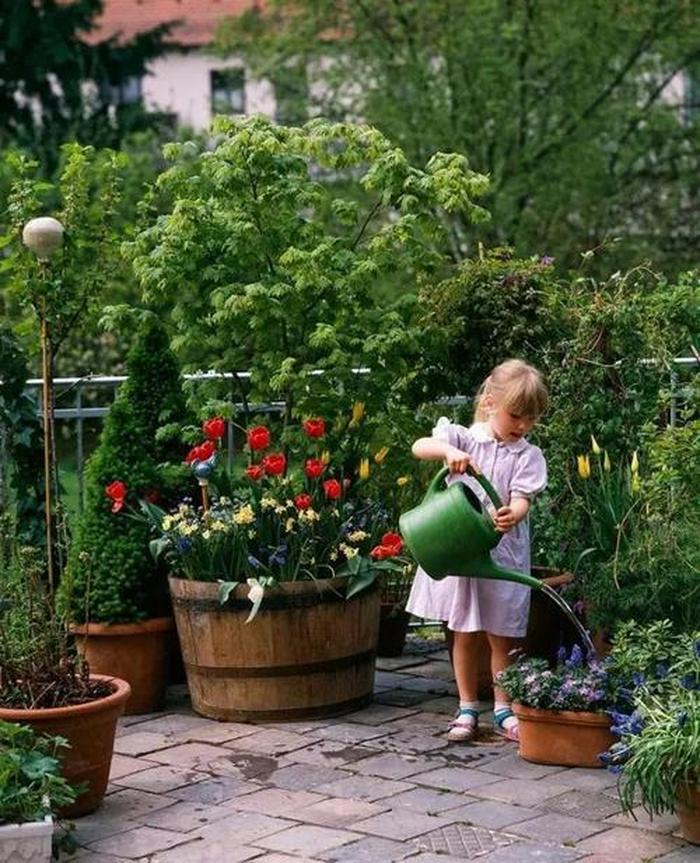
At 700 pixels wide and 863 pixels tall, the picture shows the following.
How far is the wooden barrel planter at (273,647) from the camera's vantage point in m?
6.76

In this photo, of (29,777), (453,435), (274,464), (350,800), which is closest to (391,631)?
(274,464)

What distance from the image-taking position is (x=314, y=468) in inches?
274

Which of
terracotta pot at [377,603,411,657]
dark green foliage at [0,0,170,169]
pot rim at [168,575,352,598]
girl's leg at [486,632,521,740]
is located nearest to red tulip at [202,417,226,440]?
pot rim at [168,575,352,598]

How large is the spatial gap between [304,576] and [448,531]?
875 millimetres

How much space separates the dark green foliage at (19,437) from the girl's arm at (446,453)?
1989mm

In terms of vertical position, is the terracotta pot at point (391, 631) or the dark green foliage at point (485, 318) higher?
the dark green foliage at point (485, 318)

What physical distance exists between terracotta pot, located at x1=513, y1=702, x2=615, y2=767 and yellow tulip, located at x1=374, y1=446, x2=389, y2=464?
1.45 m

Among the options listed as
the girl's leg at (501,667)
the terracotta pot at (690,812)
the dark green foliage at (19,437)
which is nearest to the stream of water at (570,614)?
the girl's leg at (501,667)

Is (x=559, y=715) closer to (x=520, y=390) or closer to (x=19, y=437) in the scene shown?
(x=520, y=390)

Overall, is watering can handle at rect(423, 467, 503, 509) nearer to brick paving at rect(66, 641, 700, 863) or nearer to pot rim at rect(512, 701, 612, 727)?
pot rim at rect(512, 701, 612, 727)

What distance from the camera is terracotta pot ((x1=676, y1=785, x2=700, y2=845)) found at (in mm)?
5242

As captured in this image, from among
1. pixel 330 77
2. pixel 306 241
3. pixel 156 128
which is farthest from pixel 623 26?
pixel 306 241

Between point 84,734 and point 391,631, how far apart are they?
2691 mm

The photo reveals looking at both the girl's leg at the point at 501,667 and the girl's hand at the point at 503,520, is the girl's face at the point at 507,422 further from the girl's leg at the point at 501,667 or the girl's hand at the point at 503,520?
the girl's leg at the point at 501,667
